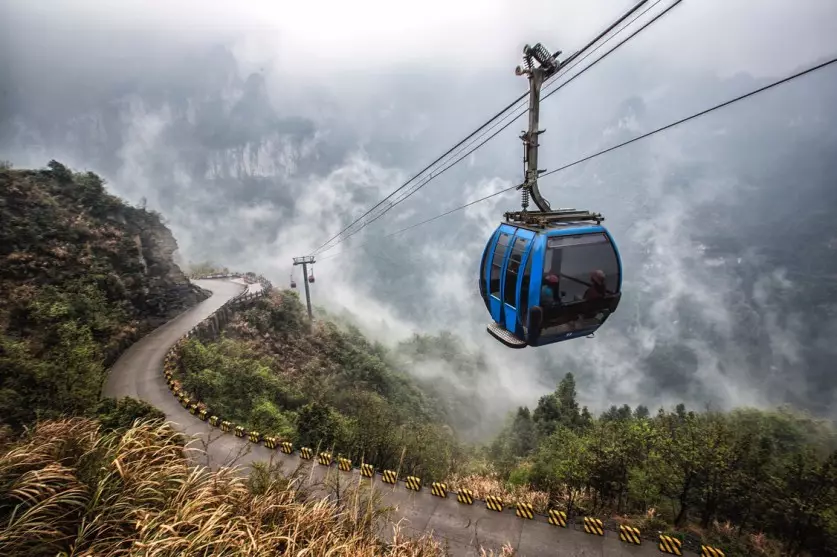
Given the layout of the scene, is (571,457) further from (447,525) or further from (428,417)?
(428,417)

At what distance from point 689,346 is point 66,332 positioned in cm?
16336

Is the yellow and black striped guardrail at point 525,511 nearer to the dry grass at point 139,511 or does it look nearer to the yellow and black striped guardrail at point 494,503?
the yellow and black striped guardrail at point 494,503

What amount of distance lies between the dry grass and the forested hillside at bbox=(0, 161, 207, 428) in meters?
5.34

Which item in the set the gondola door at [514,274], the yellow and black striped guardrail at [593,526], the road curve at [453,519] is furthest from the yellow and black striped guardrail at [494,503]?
the gondola door at [514,274]

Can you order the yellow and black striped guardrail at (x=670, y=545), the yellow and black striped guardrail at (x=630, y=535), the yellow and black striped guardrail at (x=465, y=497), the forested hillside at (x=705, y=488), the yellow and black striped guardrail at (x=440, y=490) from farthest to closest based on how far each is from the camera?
the yellow and black striped guardrail at (x=440, y=490)
the yellow and black striped guardrail at (x=465, y=497)
the forested hillside at (x=705, y=488)
the yellow and black striped guardrail at (x=630, y=535)
the yellow and black striped guardrail at (x=670, y=545)

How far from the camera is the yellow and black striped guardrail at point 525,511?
9.59m

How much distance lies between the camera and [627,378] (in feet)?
428

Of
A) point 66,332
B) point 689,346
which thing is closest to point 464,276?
point 689,346

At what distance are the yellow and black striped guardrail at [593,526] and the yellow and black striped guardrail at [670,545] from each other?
1.23 m

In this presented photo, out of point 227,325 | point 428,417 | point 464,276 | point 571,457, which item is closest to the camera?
point 571,457

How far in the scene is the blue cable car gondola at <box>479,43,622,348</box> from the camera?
261 inches

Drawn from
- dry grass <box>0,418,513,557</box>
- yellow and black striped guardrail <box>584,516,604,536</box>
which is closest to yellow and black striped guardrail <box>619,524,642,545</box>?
yellow and black striped guardrail <box>584,516,604,536</box>

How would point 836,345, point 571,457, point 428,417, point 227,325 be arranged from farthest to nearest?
1. point 836,345
2. point 428,417
3. point 227,325
4. point 571,457

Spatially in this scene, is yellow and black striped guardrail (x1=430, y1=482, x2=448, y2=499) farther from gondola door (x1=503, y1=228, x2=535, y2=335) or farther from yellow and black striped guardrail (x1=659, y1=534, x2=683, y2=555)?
gondola door (x1=503, y1=228, x2=535, y2=335)
